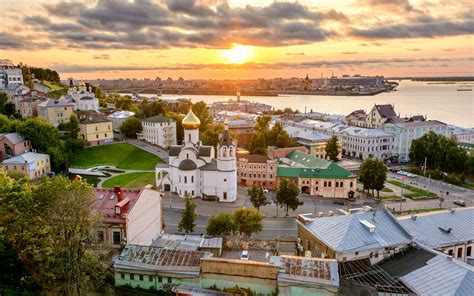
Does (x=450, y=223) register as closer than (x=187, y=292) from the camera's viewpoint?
No

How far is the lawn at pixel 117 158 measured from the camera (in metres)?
47.5

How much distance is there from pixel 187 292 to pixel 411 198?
33032 mm

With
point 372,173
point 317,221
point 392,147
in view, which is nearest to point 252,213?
point 317,221

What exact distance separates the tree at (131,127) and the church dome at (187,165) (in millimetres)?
19733

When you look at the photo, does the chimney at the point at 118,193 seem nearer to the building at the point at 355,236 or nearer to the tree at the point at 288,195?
the building at the point at 355,236

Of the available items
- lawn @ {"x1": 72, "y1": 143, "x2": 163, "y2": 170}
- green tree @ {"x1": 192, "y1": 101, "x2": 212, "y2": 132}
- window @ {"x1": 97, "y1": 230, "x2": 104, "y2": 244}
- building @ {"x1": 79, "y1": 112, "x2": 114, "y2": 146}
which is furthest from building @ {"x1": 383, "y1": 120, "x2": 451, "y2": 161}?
window @ {"x1": 97, "y1": 230, "x2": 104, "y2": 244}

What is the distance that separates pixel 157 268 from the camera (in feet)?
55.2

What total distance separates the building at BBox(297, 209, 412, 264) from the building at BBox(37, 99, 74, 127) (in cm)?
4199

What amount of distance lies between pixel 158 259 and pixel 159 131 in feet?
128

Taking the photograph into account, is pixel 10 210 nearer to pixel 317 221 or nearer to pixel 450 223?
pixel 317 221

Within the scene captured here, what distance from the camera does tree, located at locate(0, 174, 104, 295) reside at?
1463 centimetres

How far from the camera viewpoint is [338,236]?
64.5 ft

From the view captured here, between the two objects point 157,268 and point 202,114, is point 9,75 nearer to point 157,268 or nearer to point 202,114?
point 202,114

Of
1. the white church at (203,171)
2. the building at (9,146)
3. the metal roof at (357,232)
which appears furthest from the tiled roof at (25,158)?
the metal roof at (357,232)
